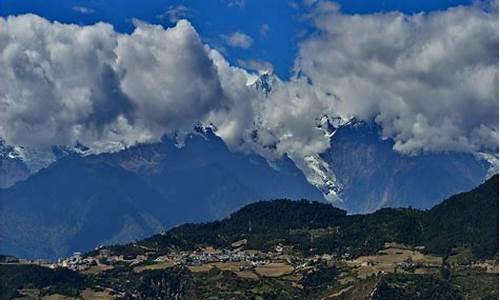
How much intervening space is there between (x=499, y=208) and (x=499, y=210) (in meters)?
0.23

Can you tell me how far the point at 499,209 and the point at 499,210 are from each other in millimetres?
141

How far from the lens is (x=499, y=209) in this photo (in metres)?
57.7

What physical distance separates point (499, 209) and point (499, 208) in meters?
0.09

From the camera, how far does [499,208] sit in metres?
57.8

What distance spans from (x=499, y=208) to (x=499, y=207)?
0.06 metres

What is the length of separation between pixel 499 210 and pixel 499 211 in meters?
0.07

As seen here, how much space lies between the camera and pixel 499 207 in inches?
2275

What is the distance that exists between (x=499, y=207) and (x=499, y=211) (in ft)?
1.08

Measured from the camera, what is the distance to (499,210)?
189 feet

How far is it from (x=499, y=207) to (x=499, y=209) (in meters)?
0.14
